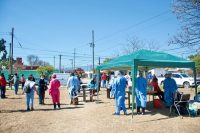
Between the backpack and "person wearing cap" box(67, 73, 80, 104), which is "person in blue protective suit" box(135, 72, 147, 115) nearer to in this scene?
the backpack

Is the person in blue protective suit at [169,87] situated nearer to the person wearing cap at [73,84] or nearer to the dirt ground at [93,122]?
the dirt ground at [93,122]

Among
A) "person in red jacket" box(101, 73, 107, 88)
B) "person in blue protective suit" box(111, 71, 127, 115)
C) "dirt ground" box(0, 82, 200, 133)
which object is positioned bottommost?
"dirt ground" box(0, 82, 200, 133)

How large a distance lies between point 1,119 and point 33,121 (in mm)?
1599

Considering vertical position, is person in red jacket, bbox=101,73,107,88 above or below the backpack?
above

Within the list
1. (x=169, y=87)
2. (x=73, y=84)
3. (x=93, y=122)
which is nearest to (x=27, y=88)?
(x=73, y=84)

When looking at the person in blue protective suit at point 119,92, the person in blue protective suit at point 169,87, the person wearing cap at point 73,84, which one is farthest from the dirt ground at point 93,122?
the person wearing cap at point 73,84

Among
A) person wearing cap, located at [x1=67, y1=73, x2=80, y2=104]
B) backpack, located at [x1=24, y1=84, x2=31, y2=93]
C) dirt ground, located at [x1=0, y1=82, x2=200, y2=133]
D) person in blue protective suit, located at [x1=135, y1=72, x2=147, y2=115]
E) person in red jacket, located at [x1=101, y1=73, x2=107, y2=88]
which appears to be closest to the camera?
dirt ground, located at [x1=0, y1=82, x2=200, y2=133]

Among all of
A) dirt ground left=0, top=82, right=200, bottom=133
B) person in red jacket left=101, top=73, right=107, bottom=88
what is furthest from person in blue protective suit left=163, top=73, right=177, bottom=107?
person in red jacket left=101, top=73, right=107, bottom=88

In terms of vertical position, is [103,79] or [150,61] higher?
[150,61]

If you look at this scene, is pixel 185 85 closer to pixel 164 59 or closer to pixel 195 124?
pixel 164 59

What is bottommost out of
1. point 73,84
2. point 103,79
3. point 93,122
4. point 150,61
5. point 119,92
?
point 93,122

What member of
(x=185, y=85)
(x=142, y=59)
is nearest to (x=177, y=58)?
(x=142, y=59)

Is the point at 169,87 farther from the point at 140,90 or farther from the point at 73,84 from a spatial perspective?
the point at 73,84

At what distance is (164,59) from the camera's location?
14.5 m
